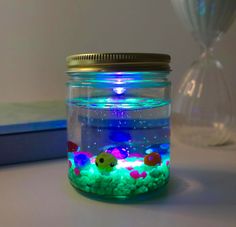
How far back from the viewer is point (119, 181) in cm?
36

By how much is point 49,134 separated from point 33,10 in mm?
316

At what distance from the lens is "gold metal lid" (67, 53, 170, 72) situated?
33 centimetres

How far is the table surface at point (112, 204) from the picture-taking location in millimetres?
326

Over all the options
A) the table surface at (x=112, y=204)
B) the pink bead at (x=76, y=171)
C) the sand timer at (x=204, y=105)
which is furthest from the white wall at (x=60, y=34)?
the pink bead at (x=76, y=171)

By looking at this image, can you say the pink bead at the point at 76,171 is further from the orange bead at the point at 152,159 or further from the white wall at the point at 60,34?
the white wall at the point at 60,34

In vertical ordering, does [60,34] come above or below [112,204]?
above

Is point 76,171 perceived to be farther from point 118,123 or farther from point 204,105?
point 204,105

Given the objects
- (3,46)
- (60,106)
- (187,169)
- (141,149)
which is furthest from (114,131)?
(3,46)

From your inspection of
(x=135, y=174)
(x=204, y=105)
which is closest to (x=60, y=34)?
(x=204, y=105)

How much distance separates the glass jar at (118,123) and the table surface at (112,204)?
0.02 meters

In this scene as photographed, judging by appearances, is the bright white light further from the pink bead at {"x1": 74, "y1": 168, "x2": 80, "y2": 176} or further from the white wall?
the white wall

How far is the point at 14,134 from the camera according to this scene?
0.48 meters

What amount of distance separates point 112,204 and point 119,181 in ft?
0.08

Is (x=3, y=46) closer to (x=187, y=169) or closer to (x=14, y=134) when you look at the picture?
(x=14, y=134)
